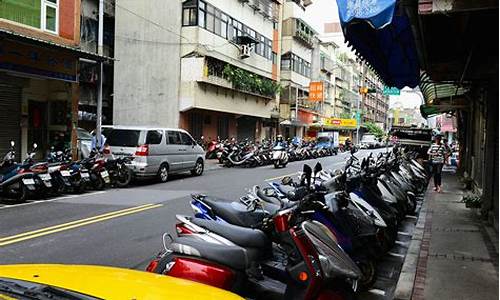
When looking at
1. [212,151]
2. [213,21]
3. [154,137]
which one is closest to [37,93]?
[154,137]

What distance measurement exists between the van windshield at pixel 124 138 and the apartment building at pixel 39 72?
8.17ft

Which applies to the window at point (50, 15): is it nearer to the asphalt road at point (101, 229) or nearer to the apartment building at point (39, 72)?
the apartment building at point (39, 72)

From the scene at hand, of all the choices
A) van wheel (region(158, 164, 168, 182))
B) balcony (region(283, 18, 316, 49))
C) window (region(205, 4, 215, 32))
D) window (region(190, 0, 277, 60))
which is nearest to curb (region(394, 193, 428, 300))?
van wheel (region(158, 164, 168, 182))

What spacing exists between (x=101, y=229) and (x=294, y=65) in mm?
35351

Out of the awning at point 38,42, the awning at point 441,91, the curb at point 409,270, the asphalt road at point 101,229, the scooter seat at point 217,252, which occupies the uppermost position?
the awning at point 38,42

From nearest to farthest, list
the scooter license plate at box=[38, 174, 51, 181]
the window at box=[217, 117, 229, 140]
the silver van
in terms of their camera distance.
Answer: the scooter license plate at box=[38, 174, 51, 181] < the silver van < the window at box=[217, 117, 229, 140]

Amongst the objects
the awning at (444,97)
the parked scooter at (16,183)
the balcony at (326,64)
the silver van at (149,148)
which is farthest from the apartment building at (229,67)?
the balcony at (326,64)

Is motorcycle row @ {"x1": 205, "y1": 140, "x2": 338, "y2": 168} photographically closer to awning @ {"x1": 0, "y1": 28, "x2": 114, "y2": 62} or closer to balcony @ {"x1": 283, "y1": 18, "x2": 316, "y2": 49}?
awning @ {"x1": 0, "y1": 28, "x2": 114, "y2": 62}

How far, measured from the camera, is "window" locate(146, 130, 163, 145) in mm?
14494

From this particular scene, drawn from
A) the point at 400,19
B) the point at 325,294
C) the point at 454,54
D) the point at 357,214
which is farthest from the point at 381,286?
the point at 454,54

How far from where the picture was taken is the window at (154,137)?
14.5m

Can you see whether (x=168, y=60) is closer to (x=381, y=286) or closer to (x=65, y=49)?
(x=65, y=49)

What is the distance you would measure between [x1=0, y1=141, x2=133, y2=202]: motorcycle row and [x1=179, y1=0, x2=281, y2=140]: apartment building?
39.5 ft

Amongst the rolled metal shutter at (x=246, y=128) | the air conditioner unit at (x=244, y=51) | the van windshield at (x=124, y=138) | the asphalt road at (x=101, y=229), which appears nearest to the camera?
the asphalt road at (x=101, y=229)
